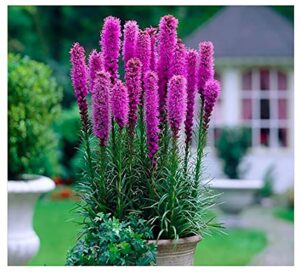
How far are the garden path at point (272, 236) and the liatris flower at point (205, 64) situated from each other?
451cm

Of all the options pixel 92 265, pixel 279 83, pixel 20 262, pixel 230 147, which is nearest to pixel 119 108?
pixel 92 265

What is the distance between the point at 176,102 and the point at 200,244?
17.1 feet

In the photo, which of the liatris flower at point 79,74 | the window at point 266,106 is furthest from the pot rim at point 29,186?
the window at point 266,106

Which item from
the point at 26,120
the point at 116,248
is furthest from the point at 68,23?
the point at 116,248

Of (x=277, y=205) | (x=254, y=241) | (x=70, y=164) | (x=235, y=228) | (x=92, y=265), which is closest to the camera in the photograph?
(x=92, y=265)

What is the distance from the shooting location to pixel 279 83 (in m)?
12.2

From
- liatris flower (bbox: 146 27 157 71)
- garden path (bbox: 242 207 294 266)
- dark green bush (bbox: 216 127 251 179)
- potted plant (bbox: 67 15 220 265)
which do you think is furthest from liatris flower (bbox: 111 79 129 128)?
Result: dark green bush (bbox: 216 127 251 179)

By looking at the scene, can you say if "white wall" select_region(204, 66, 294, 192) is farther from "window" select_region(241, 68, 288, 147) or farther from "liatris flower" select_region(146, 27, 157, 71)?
"liatris flower" select_region(146, 27, 157, 71)

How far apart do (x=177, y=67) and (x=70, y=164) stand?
9031mm

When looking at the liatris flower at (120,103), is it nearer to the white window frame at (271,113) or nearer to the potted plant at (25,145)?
the potted plant at (25,145)

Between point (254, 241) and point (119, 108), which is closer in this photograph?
point (119, 108)

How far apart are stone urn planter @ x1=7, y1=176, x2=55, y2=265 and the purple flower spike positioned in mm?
2152

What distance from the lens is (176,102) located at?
299 centimetres
